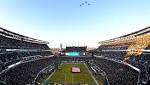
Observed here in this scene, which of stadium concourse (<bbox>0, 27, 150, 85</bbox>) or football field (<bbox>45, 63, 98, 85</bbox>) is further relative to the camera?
football field (<bbox>45, 63, 98, 85</bbox>)

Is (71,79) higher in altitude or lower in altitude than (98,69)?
lower

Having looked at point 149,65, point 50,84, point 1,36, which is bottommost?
point 50,84

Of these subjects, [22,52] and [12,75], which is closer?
[12,75]

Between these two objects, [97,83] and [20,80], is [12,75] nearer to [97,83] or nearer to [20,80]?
[20,80]

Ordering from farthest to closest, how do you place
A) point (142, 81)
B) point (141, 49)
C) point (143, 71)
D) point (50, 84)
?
point (141, 49), point (50, 84), point (143, 71), point (142, 81)

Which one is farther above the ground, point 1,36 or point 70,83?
point 1,36

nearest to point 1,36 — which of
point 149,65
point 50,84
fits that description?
point 50,84

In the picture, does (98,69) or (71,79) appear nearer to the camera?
(71,79)

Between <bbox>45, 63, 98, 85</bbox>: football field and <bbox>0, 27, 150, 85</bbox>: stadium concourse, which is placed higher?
<bbox>0, 27, 150, 85</bbox>: stadium concourse

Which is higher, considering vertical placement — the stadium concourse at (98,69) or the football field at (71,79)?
the stadium concourse at (98,69)

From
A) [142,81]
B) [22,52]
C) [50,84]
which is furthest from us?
[22,52]

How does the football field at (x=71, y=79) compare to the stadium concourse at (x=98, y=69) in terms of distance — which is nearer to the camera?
the stadium concourse at (x=98, y=69)
